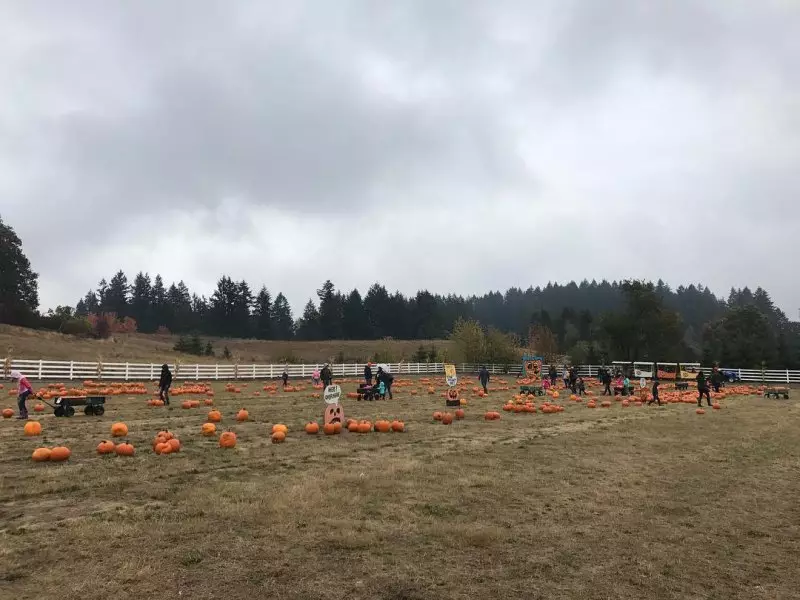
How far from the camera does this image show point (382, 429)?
595 inches

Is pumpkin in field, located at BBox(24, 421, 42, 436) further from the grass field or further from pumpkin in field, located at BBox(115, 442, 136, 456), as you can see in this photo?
pumpkin in field, located at BBox(115, 442, 136, 456)

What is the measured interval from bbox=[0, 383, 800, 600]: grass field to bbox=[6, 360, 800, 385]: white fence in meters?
24.2

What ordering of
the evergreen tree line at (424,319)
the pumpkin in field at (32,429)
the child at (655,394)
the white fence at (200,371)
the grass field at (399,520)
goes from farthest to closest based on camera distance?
the evergreen tree line at (424,319) < the white fence at (200,371) < the child at (655,394) < the pumpkin in field at (32,429) < the grass field at (399,520)

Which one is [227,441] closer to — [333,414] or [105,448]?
[105,448]

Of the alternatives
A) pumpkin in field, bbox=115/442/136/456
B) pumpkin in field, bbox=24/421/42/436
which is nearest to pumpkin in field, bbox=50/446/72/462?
pumpkin in field, bbox=115/442/136/456

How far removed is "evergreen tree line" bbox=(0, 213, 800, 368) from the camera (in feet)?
249

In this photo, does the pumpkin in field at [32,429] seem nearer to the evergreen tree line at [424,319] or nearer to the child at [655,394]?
the child at [655,394]

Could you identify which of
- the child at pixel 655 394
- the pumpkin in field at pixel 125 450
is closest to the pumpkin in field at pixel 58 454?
the pumpkin in field at pixel 125 450

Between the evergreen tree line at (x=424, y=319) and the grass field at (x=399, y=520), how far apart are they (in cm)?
5575

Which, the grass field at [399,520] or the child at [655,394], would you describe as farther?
the child at [655,394]

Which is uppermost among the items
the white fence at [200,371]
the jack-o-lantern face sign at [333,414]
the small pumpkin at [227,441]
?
the jack-o-lantern face sign at [333,414]

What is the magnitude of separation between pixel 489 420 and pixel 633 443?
5150 mm

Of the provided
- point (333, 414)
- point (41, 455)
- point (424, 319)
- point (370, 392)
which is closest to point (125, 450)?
point (41, 455)

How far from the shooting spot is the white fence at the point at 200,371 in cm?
3438
